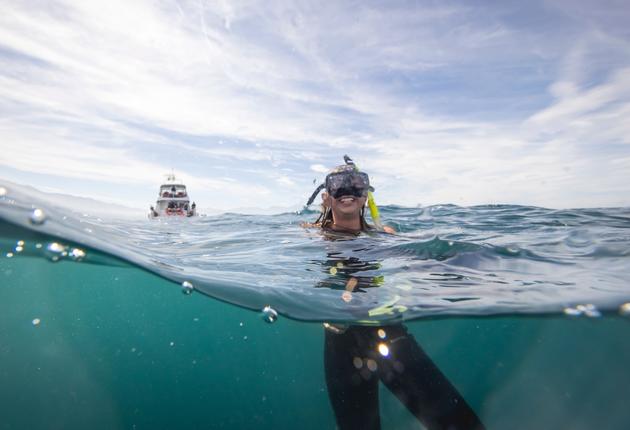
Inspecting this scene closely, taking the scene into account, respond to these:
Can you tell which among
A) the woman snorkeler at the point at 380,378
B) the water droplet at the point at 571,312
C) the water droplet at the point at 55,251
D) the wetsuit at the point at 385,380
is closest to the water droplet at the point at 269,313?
the woman snorkeler at the point at 380,378

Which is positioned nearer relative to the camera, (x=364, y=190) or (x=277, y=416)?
(x=364, y=190)

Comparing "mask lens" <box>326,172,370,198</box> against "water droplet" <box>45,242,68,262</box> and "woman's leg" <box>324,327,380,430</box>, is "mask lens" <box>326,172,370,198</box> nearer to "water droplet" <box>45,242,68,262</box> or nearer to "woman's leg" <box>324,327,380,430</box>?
"woman's leg" <box>324,327,380,430</box>

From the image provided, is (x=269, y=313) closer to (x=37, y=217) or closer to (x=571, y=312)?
(x=37, y=217)

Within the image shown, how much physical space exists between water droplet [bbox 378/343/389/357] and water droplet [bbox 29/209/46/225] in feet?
17.7

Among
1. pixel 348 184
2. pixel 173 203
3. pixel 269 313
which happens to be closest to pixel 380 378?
pixel 269 313

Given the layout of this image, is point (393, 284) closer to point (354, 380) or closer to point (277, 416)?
point (354, 380)

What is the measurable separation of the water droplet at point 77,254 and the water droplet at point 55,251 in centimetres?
13

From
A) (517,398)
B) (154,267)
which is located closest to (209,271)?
(154,267)

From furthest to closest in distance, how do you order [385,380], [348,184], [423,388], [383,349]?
[348,184]
[383,349]
[385,380]
[423,388]

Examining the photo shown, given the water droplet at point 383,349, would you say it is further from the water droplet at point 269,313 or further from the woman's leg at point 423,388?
the water droplet at point 269,313

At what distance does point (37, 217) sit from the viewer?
5.02 metres

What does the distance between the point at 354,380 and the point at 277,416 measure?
1836 centimetres

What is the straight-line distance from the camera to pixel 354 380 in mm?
4367

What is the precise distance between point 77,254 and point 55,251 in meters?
0.40
